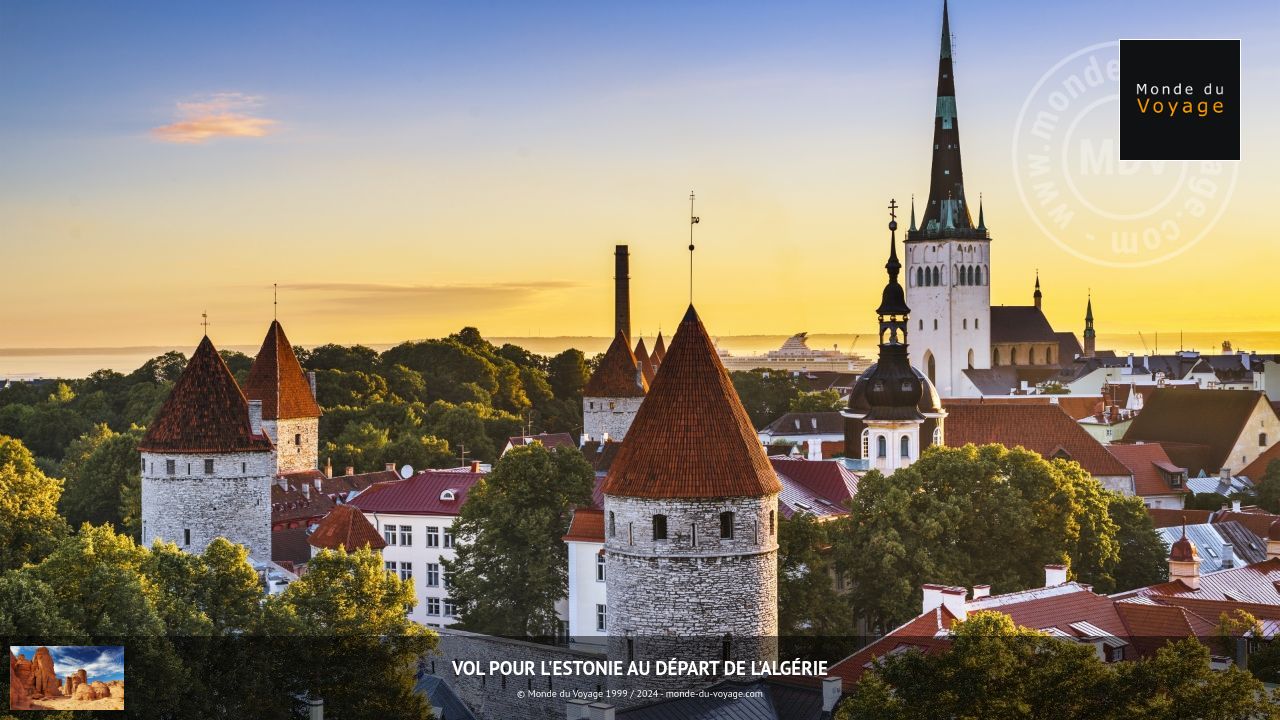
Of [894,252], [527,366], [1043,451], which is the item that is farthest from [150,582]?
[527,366]

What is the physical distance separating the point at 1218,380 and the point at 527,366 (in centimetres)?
5771

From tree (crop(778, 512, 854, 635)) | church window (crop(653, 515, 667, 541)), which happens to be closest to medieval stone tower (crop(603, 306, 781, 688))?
church window (crop(653, 515, 667, 541))

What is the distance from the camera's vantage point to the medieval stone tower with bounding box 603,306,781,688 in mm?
32312

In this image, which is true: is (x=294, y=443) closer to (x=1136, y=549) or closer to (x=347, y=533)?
(x=347, y=533)

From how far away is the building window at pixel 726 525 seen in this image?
32688 mm

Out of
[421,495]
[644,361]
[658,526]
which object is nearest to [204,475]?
[421,495]

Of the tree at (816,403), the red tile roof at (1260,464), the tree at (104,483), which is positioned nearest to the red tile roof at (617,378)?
the tree at (104,483)

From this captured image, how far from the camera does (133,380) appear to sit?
323ft

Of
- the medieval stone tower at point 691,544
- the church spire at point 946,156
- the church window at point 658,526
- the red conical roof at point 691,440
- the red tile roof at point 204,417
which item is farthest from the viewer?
the church spire at point 946,156

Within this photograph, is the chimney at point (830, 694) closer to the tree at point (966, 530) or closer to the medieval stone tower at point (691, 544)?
the medieval stone tower at point (691, 544)

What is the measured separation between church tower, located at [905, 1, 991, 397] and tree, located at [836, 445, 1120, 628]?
7034 cm

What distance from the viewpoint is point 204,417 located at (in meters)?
45.2

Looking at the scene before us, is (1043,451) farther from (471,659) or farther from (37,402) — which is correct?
(37,402)

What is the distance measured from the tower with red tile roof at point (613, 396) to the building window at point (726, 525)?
4442cm
